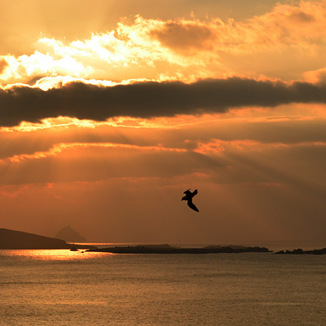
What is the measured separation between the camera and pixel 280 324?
361 ft

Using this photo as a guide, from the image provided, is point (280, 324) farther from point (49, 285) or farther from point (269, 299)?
point (49, 285)

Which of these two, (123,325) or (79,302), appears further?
(79,302)

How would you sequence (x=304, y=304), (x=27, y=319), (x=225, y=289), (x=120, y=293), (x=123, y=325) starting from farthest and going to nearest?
(x=225, y=289), (x=120, y=293), (x=304, y=304), (x=27, y=319), (x=123, y=325)

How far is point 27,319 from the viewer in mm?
116125

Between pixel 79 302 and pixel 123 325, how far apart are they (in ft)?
126

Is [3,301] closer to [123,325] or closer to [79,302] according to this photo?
[79,302]

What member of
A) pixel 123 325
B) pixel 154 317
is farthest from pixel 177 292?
pixel 123 325

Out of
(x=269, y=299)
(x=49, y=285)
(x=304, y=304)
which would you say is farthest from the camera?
(x=49, y=285)

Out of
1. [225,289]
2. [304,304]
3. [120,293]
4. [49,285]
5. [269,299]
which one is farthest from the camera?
[49,285]

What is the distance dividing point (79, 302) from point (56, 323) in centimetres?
3399

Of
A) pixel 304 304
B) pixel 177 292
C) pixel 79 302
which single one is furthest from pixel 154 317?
pixel 177 292

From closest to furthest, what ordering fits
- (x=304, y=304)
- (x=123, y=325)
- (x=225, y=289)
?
(x=123, y=325), (x=304, y=304), (x=225, y=289)

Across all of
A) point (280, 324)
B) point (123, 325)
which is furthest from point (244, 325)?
point (123, 325)

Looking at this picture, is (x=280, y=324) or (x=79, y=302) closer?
(x=280, y=324)
